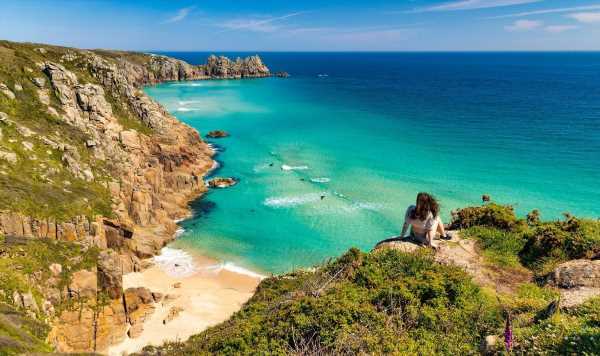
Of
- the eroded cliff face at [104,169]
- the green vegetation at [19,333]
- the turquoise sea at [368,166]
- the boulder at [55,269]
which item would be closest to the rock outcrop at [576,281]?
the green vegetation at [19,333]

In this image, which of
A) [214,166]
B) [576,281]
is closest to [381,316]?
[576,281]

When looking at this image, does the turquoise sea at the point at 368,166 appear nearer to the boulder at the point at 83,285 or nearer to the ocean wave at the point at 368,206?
the ocean wave at the point at 368,206

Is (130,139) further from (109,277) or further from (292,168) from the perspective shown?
(109,277)

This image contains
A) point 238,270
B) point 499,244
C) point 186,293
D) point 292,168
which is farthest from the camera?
point 292,168

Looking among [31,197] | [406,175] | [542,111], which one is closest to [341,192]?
[406,175]

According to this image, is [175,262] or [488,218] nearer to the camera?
[488,218]
